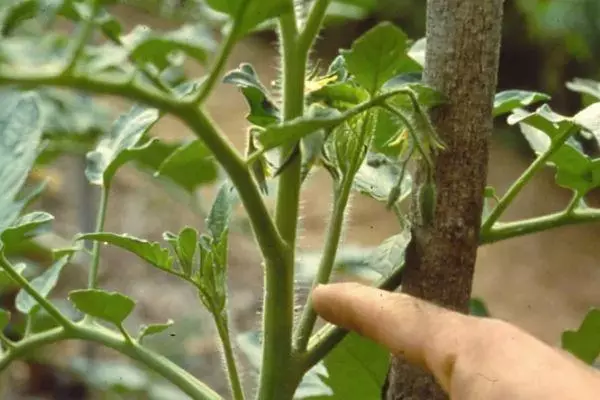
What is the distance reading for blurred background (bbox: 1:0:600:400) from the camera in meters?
1.39

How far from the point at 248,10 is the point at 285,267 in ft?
0.44

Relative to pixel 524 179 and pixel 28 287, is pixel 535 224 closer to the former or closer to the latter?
pixel 524 179

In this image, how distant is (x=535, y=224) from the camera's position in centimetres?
44

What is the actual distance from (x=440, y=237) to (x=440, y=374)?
8cm

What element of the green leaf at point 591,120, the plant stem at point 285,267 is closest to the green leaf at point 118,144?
the plant stem at point 285,267

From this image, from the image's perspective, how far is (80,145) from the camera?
1.10 m

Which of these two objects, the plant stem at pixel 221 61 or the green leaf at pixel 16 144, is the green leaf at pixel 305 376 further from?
the plant stem at pixel 221 61

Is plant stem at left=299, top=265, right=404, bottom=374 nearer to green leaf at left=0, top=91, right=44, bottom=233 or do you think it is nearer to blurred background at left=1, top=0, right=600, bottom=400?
green leaf at left=0, top=91, right=44, bottom=233

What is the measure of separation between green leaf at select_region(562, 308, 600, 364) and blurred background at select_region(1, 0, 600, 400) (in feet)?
2.22

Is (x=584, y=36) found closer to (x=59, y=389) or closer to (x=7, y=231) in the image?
(x=59, y=389)

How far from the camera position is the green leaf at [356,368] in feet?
1.60

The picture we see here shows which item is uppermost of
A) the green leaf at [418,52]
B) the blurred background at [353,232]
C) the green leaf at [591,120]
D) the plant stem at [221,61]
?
the green leaf at [418,52]

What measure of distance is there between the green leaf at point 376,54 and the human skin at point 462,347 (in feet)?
0.31

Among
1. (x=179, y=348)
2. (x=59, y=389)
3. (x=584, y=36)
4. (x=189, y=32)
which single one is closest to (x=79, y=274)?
(x=59, y=389)
